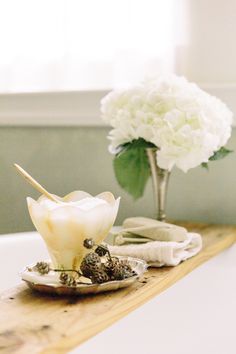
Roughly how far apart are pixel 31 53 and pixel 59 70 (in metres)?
0.10

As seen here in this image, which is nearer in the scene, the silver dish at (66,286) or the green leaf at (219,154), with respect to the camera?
the silver dish at (66,286)

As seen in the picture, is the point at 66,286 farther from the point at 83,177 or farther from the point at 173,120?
the point at 83,177

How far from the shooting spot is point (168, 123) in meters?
1.37

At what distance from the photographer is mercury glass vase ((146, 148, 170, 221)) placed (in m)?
1.47

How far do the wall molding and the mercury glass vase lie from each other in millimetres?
268

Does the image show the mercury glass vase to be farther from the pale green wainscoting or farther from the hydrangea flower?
the pale green wainscoting

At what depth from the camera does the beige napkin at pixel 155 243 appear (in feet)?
4.06

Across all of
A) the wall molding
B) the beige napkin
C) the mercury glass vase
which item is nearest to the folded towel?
the beige napkin

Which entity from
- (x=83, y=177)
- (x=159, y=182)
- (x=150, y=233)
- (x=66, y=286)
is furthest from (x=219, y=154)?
(x=66, y=286)

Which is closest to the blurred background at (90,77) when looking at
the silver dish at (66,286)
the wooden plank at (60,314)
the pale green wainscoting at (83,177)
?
the pale green wainscoting at (83,177)

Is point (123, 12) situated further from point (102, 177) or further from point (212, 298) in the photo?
point (212, 298)

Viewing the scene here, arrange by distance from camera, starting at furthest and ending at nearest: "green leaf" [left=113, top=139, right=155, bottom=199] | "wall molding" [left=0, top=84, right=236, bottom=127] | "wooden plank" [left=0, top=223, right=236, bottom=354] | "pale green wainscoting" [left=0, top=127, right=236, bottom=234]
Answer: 1. "wall molding" [left=0, top=84, right=236, bottom=127]
2. "pale green wainscoting" [left=0, top=127, right=236, bottom=234]
3. "green leaf" [left=113, top=139, right=155, bottom=199]
4. "wooden plank" [left=0, top=223, right=236, bottom=354]

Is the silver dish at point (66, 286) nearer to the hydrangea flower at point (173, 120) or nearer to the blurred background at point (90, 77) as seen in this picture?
the hydrangea flower at point (173, 120)

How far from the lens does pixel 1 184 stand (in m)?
1.94
